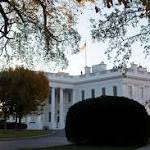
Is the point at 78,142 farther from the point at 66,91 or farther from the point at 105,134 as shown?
the point at 66,91

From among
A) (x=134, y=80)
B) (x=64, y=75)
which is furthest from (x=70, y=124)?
(x=64, y=75)

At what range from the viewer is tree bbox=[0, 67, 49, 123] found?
72.0 metres

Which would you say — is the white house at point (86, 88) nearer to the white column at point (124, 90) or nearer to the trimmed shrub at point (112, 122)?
the white column at point (124, 90)

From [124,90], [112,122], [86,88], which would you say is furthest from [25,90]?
[86,88]

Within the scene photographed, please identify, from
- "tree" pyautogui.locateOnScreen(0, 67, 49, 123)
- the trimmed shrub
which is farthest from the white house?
the trimmed shrub

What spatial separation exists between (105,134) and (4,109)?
152 ft

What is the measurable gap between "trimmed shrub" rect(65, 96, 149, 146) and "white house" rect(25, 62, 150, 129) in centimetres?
7477

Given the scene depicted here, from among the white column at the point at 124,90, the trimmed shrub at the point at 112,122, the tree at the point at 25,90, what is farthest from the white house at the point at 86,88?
the trimmed shrub at the point at 112,122

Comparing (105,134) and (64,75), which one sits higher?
(64,75)

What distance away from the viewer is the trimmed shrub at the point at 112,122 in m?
28.8

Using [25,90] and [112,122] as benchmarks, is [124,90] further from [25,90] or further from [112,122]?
[112,122]

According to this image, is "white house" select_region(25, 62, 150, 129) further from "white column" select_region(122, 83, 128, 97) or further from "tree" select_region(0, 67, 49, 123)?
"tree" select_region(0, 67, 49, 123)

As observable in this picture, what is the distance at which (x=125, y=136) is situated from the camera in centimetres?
2872

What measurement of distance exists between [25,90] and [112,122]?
44361 millimetres
